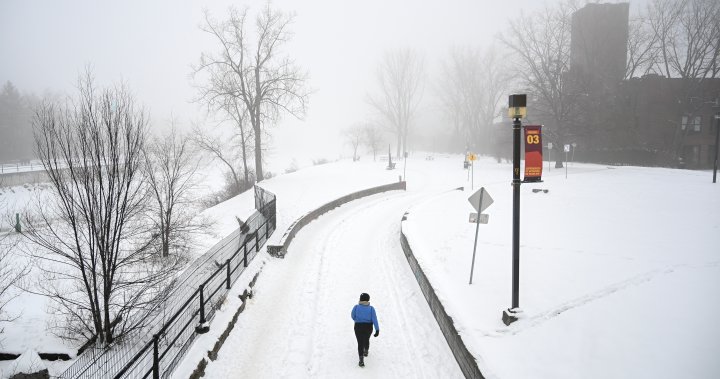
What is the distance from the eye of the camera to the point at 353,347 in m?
8.70

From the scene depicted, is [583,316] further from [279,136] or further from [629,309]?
[279,136]

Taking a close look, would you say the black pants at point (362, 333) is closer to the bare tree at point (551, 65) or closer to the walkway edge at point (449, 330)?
the walkway edge at point (449, 330)

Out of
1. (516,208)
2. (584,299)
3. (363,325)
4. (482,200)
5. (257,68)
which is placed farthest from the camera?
(257,68)

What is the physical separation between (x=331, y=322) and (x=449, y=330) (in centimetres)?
289

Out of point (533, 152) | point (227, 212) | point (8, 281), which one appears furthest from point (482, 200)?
point (8, 281)

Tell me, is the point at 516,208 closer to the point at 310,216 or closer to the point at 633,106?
the point at 310,216

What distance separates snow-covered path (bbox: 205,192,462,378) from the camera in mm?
7914

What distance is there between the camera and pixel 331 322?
9.79 m

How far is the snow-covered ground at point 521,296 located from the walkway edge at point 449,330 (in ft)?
0.50

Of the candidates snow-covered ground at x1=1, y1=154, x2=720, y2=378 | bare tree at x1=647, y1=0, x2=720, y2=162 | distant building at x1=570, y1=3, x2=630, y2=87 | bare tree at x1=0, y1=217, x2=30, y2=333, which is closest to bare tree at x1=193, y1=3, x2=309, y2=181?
snow-covered ground at x1=1, y1=154, x2=720, y2=378

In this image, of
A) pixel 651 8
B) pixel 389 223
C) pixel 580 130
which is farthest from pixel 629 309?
pixel 651 8

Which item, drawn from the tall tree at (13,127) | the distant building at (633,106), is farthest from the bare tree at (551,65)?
A: the tall tree at (13,127)

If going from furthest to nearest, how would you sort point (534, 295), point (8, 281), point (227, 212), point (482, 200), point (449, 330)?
point (227, 212) < point (8, 281) < point (482, 200) < point (534, 295) < point (449, 330)

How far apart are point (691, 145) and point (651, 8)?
15.7 m
